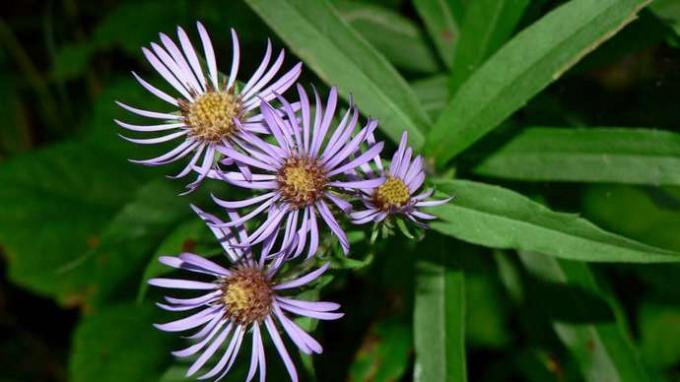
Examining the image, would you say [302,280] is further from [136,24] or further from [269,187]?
[136,24]

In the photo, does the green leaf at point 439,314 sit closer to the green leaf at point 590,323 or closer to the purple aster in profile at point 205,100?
the green leaf at point 590,323

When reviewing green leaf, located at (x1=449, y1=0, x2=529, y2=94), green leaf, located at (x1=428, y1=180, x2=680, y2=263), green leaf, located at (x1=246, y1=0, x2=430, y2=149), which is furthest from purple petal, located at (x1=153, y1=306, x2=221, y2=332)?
green leaf, located at (x1=449, y1=0, x2=529, y2=94)

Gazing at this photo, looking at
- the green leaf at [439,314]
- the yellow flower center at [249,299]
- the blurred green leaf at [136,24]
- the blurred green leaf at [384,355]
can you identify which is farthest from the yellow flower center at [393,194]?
the blurred green leaf at [136,24]

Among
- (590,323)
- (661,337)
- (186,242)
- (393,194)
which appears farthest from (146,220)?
(661,337)

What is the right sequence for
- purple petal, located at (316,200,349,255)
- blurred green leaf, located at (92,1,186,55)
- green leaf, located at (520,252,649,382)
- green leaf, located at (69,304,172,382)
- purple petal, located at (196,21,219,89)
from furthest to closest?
blurred green leaf, located at (92,1,186,55) < green leaf, located at (69,304,172,382) < green leaf, located at (520,252,649,382) < purple petal, located at (196,21,219,89) < purple petal, located at (316,200,349,255)

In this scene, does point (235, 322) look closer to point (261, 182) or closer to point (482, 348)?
point (261, 182)

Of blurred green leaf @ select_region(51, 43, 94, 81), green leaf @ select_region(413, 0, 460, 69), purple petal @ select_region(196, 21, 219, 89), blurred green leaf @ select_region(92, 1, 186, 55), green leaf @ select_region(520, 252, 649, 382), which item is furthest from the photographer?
blurred green leaf @ select_region(51, 43, 94, 81)

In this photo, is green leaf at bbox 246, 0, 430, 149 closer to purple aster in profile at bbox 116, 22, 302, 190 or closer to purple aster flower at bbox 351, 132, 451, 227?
purple aster in profile at bbox 116, 22, 302, 190
